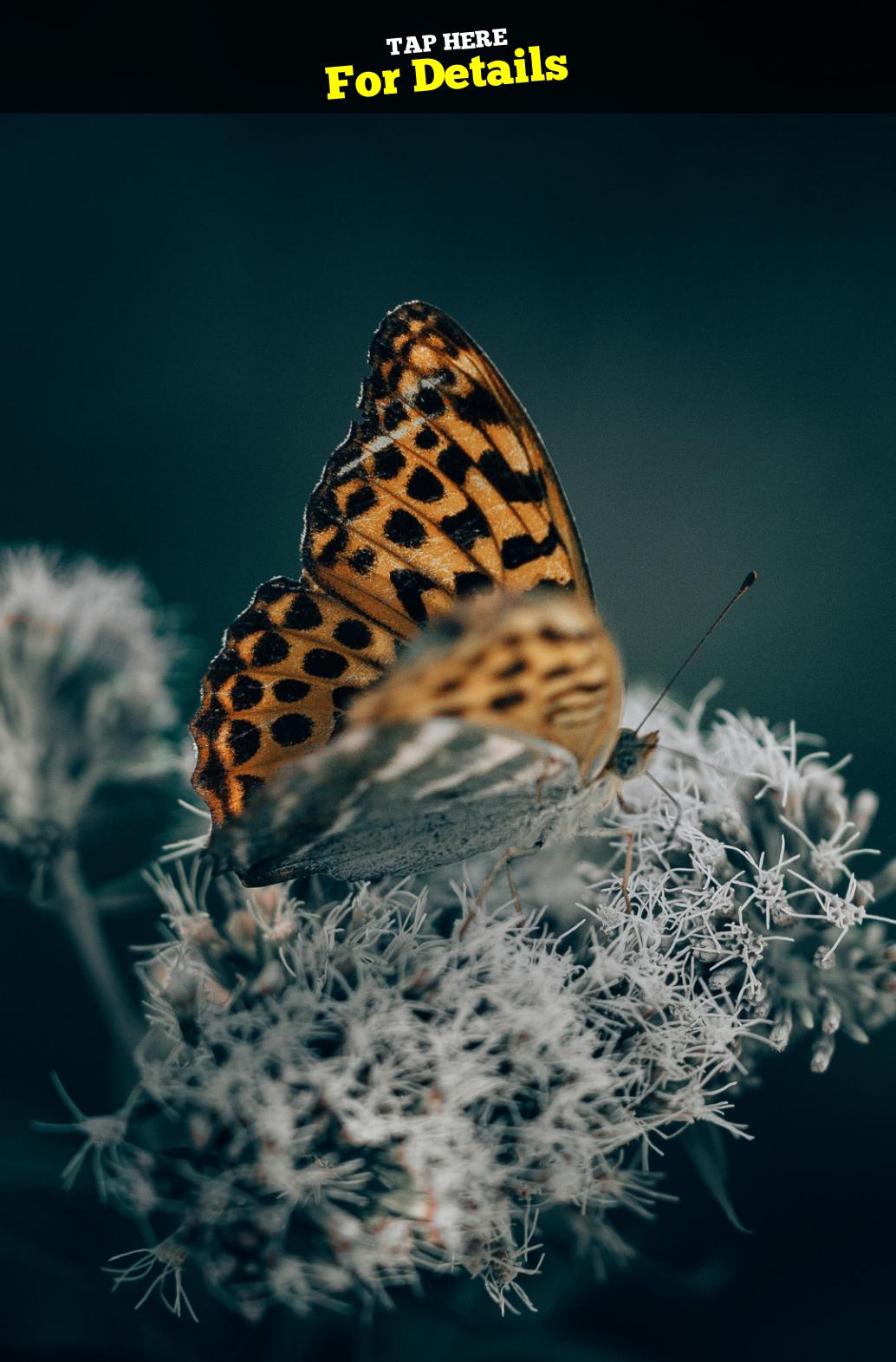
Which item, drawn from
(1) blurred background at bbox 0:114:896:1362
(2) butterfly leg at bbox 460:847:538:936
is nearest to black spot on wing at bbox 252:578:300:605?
(2) butterfly leg at bbox 460:847:538:936

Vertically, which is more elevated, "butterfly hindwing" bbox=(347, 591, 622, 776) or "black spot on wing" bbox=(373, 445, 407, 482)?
"black spot on wing" bbox=(373, 445, 407, 482)

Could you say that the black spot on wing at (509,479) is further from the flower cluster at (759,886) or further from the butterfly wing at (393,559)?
the flower cluster at (759,886)

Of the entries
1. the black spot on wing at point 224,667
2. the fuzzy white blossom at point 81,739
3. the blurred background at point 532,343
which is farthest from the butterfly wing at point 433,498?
the blurred background at point 532,343

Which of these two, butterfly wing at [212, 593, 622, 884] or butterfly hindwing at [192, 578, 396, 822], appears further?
butterfly hindwing at [192, 578, 396, 822]

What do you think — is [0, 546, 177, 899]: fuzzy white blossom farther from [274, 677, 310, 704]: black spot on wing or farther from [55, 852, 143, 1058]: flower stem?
[274, 677, 310, 704]: black spot on wing

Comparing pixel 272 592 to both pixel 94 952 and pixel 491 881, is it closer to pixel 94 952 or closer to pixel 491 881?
pixel 491 881

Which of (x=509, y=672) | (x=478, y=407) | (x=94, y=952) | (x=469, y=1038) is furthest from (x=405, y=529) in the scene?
(x=94, y=952)
